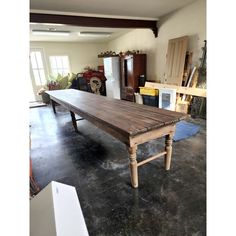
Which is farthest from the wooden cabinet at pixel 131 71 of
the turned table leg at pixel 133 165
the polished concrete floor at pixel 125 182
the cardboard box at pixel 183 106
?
the turned table leg at pixel 133 165

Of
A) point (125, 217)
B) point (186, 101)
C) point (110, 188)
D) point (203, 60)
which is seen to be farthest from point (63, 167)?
point (203, 60)

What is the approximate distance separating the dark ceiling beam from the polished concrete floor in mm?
2758

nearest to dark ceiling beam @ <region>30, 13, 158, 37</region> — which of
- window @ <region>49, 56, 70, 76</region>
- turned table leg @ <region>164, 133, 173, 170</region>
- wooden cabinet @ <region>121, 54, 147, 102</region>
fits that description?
wooden cabinet @ <region>121, 54, 147, 102</region>

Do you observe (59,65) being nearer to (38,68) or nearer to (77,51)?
(38,68)

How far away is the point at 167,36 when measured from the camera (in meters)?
5.09

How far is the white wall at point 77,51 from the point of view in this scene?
8117 millimetres

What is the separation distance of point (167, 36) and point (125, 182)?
449cm

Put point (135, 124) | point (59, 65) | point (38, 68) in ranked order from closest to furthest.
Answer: point (135, 124) → point (38, 68) → point (59, 65)

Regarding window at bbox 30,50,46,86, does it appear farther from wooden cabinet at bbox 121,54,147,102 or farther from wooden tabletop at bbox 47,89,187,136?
wooden tabletop at bbox 47,89,187,136

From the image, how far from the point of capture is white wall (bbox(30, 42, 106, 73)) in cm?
812

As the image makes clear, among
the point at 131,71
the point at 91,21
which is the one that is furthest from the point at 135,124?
the point at 131,71

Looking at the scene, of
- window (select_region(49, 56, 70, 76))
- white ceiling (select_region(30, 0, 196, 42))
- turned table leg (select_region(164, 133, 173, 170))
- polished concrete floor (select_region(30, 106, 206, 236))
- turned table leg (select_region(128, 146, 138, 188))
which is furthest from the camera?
window (select_region(49, 56, 70, 76))
